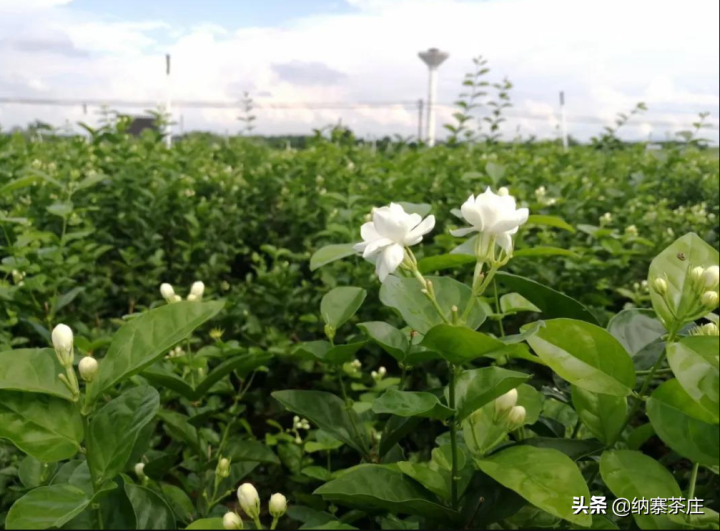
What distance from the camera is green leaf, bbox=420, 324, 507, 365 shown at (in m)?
0.74

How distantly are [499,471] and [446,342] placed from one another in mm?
167

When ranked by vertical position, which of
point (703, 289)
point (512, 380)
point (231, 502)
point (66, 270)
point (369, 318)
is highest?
point (703, 289)

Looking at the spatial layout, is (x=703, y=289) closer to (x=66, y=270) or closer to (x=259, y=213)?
(x=66, y=270)

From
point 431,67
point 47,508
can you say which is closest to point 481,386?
point 47,508

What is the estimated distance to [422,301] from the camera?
900 mm

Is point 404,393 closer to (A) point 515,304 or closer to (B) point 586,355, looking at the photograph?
(B) point 586,355

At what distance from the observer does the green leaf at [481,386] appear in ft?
2.56

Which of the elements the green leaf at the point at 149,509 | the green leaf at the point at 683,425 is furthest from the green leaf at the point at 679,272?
the green leaf at the point at 149,509

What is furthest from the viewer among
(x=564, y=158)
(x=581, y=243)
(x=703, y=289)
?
(x=564, y=158)

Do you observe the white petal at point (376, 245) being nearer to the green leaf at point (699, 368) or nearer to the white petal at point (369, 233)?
the white petal at point (369, 233)

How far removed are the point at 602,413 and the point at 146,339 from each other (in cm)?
62

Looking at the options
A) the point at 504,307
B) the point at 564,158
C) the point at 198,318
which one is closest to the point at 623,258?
the point at 504,307

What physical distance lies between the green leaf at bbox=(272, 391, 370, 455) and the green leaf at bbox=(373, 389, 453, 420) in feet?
1.01

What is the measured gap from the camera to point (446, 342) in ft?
2.53
